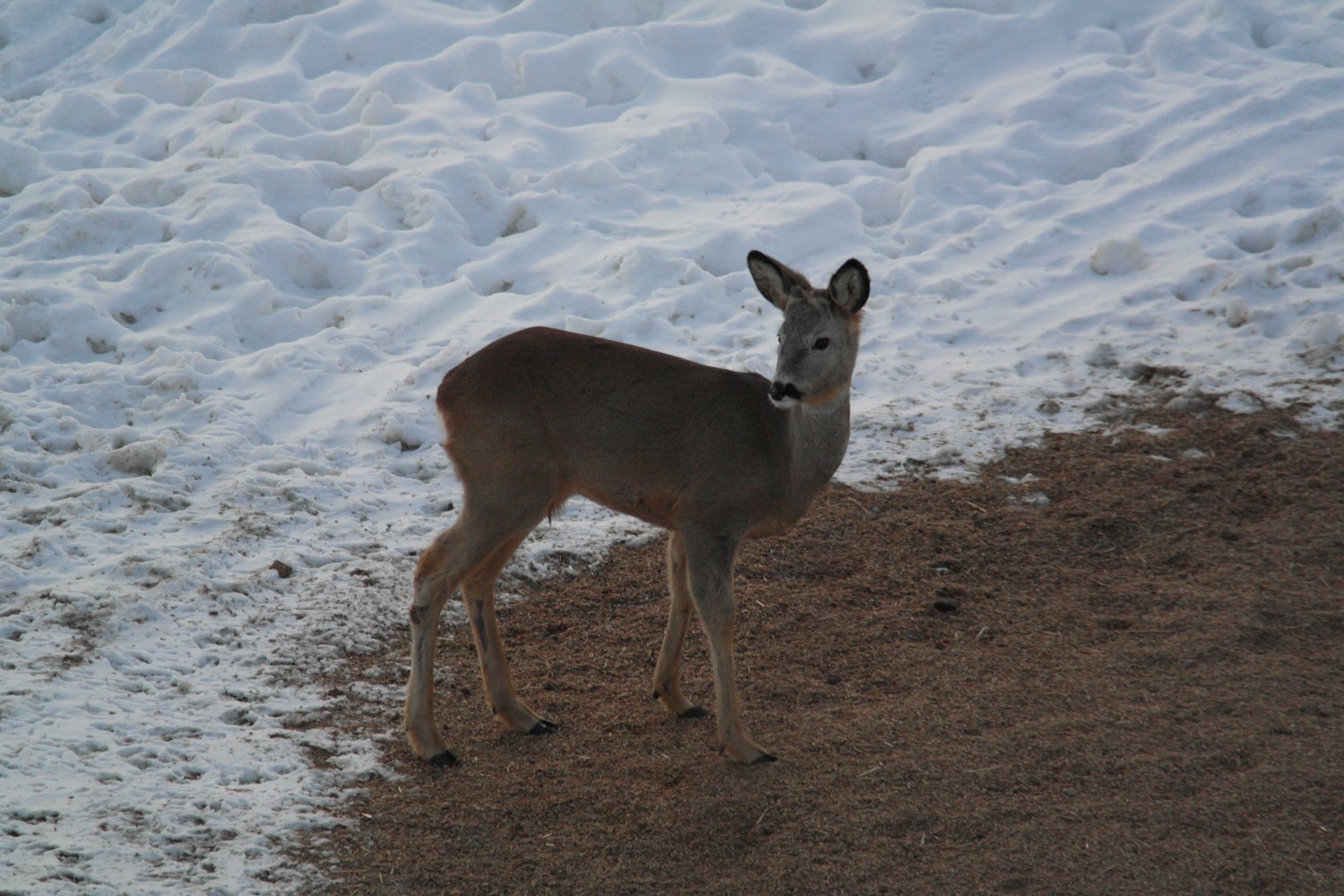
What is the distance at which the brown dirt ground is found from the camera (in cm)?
462

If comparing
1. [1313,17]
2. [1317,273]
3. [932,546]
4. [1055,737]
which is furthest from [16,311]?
[1313,17]

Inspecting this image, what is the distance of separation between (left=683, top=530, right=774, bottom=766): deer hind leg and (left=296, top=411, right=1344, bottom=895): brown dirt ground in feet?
0.39

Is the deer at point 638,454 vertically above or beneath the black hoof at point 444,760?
above

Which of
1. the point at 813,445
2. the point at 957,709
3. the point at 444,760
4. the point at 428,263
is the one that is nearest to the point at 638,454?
the point at 813,445

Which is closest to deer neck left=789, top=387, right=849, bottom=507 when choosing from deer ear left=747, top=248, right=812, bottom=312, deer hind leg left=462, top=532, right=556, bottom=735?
deer ear left=747, top=248, right=812, bottom=312

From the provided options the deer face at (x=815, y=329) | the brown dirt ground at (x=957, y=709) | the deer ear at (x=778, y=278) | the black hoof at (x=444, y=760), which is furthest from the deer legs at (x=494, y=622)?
the deer ear at (x=778, y=278)

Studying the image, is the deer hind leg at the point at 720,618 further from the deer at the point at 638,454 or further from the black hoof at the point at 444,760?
the black hoof at the point at 444,760

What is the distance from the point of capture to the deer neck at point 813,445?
226 inches

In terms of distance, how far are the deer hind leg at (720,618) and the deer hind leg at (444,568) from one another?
0.79 m

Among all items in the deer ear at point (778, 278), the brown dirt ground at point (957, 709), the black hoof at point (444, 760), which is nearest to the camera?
the brown dirt ground at point (957, 709)

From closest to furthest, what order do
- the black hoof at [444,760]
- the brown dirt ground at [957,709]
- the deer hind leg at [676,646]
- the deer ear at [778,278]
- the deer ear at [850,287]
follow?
the brown dirt ground at [957,709]
the black hoof at [444,760]
the deer ear at [850,287]
the deer ear at [778,278]
the deer hind leg at [676,646]

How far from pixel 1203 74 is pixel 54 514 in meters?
11.2

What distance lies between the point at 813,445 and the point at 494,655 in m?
1.82

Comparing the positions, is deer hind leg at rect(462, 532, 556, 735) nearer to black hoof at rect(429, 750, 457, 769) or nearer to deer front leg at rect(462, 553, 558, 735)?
deer front leg at rect(462, 553, 558, 735)
